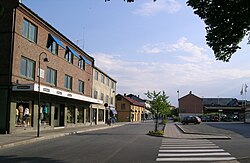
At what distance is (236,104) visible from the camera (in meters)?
123

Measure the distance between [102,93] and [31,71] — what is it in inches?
1214

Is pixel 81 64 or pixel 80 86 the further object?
pixel 81 64

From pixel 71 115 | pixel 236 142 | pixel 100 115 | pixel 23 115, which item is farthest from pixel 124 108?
pixel 236 142

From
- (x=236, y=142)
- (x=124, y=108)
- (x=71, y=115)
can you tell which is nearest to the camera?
(x=236, y=142)

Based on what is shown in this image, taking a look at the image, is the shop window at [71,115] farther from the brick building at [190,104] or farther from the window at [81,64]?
the brick building at [190,104]

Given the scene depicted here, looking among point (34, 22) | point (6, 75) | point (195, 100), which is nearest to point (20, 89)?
point (6, 75)

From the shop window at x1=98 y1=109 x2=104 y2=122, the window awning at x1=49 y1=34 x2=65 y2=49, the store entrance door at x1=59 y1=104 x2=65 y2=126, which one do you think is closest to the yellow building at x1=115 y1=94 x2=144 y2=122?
the shop window at x1=98 y1=109 x2=104 y2=122

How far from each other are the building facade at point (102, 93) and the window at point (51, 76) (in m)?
16.9

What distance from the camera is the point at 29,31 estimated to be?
28.4 metres

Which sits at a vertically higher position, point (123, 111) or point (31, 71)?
point (31, 71)

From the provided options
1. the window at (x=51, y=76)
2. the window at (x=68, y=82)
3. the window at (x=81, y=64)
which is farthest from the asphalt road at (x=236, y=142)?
the window at (x=81, y=64)

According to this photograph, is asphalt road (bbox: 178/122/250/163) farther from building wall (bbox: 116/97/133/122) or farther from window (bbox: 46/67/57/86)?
building wall (bbox: 116/97/133/122)

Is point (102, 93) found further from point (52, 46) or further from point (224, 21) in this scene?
point (224, 21)

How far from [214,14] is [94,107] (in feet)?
142
